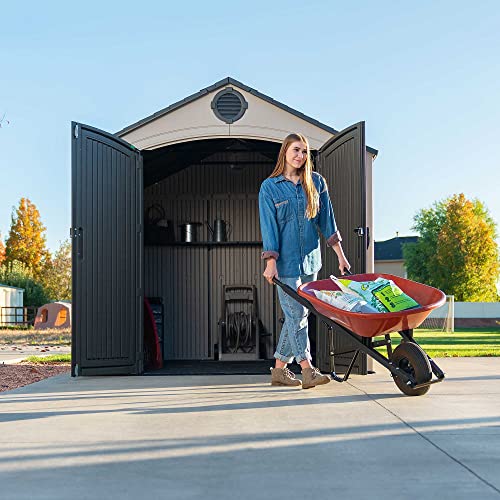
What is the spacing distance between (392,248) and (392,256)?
1.34m

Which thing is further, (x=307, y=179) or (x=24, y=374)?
(x=24, y=374)

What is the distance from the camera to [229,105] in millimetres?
7773

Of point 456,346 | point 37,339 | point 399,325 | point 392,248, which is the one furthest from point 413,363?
point 392,248

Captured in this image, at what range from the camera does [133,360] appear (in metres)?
7.52

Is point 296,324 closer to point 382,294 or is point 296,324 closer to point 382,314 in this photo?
point 382,294

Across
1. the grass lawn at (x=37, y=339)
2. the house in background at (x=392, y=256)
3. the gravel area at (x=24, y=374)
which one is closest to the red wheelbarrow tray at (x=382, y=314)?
the gravel area at (x=24, y=374)

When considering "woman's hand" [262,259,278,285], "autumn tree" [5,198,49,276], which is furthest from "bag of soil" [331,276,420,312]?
"autumn tree" [5,198,49,276]

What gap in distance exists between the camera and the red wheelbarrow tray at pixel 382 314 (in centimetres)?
490

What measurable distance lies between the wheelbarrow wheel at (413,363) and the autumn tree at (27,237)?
146 feet

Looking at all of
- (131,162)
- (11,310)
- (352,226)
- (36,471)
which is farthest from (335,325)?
(11,310)

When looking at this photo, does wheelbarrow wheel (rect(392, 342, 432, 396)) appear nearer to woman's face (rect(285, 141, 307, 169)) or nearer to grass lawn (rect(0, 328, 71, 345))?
woman's face (rect(285, 141, 307, 169))

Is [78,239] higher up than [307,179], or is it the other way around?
[307,179]

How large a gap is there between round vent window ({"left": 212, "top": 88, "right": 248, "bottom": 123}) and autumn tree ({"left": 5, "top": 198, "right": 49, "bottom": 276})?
41.9 meters

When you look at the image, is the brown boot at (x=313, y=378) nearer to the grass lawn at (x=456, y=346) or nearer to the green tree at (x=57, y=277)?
the grass lawn at (x=456, y=346)
